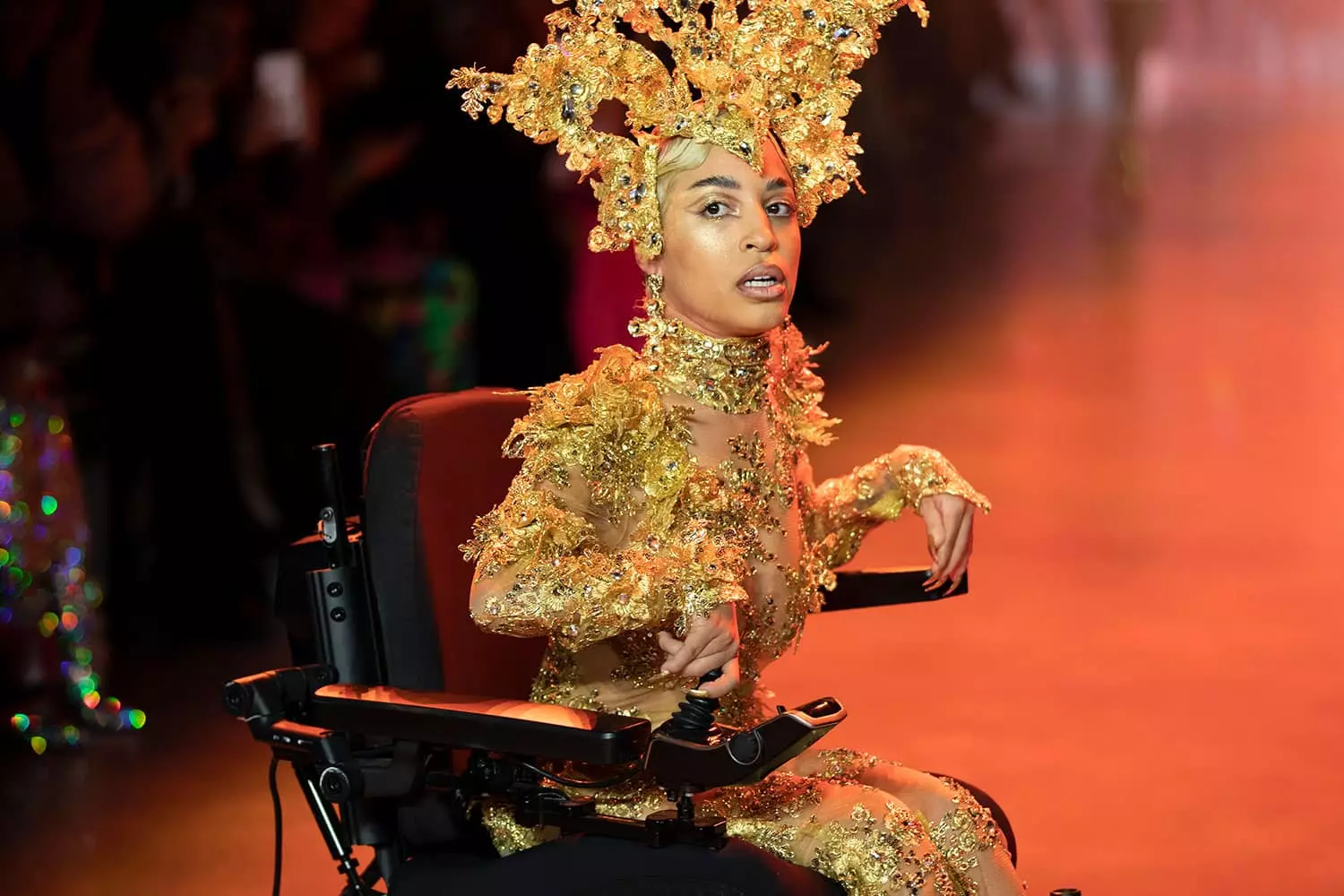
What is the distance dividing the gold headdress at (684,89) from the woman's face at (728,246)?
0.03 meters

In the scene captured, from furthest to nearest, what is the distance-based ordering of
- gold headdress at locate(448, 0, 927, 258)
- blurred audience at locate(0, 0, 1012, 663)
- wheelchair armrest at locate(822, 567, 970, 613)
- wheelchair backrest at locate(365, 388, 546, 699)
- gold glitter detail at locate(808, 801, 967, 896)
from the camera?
blurred audience at locate(0, 0, 1012, 663) < wheelchair armrest at locate(822, 567, 970, 613) < wheelchair backrest at locate(365, 388, 546, 699) < gold headdress at locate(448, 0, 927, 258) < gold glitter detail at locate(808, 801, 967, 896)

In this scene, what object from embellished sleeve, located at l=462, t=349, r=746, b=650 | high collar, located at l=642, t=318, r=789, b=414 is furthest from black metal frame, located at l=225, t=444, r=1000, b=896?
high collar, located at l=642, t=318, r=789, b=414

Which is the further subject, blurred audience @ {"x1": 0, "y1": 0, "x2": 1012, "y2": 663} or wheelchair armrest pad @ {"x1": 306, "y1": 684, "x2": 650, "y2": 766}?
blurred audience @ {"x1": 0, "y1": 0, "x2": 1012, "y2": 663}

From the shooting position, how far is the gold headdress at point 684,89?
2.43m

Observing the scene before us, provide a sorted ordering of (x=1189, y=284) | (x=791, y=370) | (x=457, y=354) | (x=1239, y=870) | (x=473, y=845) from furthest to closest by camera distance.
Result: (x=1189, y=284)
(x=457, y=354)
(x=1239, y=870)
(x=791, y=370)
(x=473, y=845)

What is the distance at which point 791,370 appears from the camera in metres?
2.75

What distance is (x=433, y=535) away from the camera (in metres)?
2.56

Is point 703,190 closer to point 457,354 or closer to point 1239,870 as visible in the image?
point 1239,870

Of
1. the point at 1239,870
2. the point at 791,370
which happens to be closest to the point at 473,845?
the point at 791,370

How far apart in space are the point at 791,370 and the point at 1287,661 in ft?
8.29

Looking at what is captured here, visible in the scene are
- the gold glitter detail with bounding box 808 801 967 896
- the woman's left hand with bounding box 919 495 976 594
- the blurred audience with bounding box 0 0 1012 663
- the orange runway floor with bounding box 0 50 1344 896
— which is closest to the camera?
the gold glitter detail with bounding box 808 801 967 896

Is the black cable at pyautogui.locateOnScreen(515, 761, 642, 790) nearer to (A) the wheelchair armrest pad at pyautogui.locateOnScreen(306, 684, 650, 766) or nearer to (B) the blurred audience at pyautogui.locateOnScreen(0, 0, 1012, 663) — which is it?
(A) the wheelchair armrest pad at pyautogui.locateOnScreen(306, 684, 650, 766)

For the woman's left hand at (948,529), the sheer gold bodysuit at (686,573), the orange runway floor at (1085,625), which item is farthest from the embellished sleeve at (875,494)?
the orange runway floor at (1085,625)

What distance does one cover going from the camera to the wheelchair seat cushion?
7.27ft
